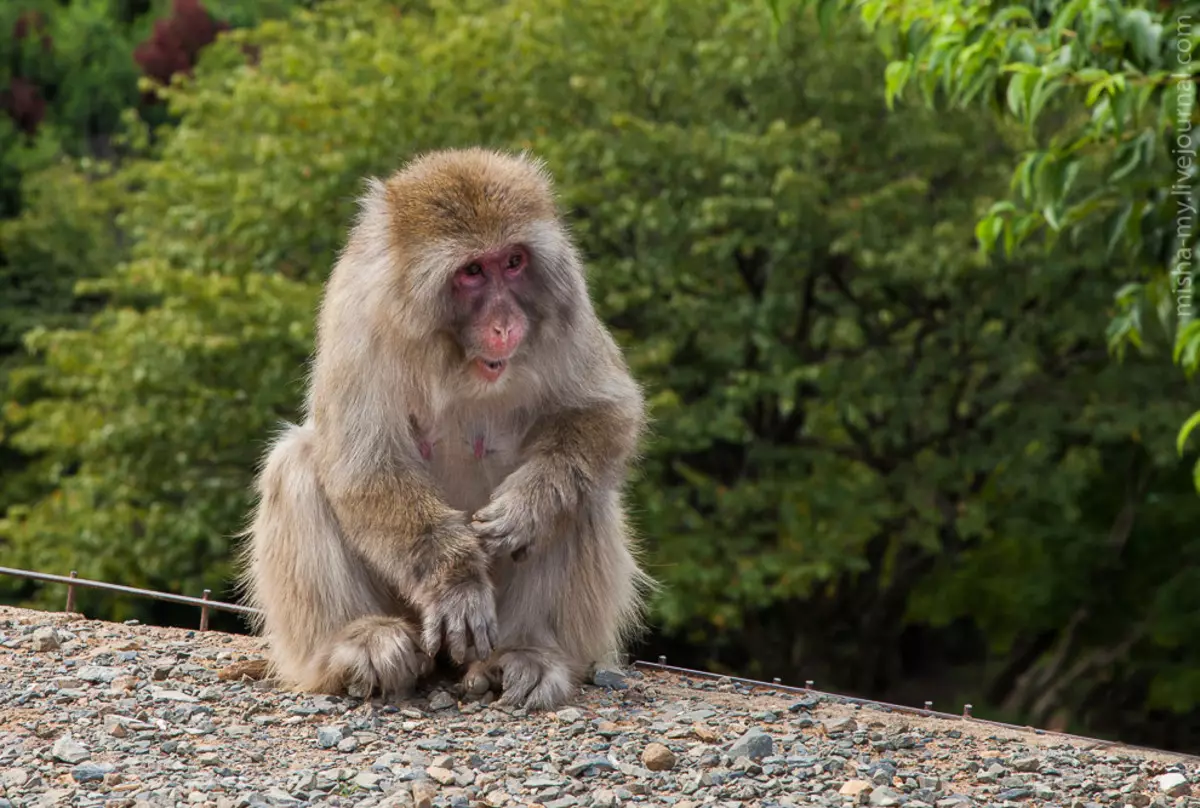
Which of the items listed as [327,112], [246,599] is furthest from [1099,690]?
[246,599]

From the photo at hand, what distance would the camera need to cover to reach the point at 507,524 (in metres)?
4.79

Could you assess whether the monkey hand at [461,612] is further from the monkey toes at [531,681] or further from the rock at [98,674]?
the rock at [98,674]

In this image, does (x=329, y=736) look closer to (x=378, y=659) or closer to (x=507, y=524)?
(x=378, y=659)

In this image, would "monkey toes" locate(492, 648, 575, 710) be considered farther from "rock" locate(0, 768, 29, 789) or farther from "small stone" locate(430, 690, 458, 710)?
"rock" locate(0, 768, 29, 789)

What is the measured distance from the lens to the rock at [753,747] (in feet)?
14.9

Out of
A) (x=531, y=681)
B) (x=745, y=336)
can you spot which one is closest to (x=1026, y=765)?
(x=531, y=681)

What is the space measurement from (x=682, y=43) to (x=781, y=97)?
3.02ft

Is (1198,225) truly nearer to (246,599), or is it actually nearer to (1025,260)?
(246,599)

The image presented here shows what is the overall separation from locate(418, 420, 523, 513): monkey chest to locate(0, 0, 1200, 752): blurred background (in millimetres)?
6338

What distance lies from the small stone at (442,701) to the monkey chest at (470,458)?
62cm

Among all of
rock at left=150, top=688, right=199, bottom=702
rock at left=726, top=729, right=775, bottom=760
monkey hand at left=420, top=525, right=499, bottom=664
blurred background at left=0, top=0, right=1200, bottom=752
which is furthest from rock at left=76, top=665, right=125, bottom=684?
blurred background at left=0, top=0, right=1200, bottom=752

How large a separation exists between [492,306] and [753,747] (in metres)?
1.50

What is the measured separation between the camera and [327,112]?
12.9m

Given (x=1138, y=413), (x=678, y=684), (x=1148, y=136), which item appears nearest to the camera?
(x=678, y=684)
